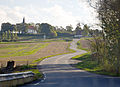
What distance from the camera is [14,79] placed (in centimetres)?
1067

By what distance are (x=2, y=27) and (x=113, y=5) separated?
154 metres

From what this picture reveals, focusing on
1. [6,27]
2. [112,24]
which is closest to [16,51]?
[112,24]

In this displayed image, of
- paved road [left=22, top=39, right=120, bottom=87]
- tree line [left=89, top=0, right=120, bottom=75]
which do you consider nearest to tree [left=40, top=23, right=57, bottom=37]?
tree line [left=89, top=0, right=120, bottom=75]

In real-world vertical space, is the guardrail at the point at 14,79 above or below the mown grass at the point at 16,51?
above

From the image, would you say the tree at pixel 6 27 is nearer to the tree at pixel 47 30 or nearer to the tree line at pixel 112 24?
the tree at pixel 47 30

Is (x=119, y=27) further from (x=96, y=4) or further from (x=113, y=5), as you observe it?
(x=96, y=4)

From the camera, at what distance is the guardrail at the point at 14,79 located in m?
9.89

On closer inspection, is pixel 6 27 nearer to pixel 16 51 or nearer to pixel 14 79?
pixel 16 51

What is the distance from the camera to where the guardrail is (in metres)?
9.89

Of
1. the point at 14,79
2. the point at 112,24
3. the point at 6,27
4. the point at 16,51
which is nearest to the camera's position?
the point at 14,79

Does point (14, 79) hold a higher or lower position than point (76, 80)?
higher

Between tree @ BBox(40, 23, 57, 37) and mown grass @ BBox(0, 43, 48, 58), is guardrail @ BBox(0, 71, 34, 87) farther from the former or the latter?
tree @ BBox(40, 23, 57, 37)

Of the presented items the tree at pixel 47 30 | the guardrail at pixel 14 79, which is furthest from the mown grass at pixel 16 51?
the tree at pixel 47 30

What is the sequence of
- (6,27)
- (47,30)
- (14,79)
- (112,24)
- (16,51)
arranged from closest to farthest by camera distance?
(14,79) → (112,24) → (16,51) → (6,27) → (47,30)
